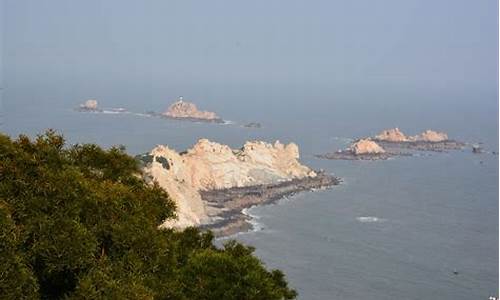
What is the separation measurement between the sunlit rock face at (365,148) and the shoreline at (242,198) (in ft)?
37.6

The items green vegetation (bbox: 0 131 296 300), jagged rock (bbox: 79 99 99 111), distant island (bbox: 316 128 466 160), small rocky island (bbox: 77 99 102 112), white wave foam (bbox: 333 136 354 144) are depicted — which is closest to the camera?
green vegetation (bbox: 0 131 296 300)

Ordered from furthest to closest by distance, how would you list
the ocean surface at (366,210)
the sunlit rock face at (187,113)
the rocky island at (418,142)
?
the sunlit rock face at (187,113), the rocky island at (418,142), the ocean surface at (366,210)

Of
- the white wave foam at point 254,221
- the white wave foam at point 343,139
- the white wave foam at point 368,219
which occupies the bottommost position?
the white wave foam at point 254,221

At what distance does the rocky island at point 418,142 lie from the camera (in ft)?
219

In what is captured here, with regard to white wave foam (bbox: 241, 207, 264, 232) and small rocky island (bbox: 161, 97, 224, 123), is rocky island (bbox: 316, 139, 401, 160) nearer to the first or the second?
white wave foam (bbox: 241, 207, 264, 232)

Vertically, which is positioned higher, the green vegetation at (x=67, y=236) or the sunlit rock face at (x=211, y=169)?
the green vegetation at (x=67, y=236)

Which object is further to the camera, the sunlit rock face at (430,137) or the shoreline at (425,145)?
the sunlit rock face at (430,137)

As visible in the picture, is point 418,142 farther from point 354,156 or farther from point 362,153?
point 354,156

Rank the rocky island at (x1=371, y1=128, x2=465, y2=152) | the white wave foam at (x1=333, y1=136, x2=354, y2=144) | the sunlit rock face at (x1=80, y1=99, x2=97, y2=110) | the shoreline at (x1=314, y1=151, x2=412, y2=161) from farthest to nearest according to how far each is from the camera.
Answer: the sunlit rock face at (x1=80, y1=99, x2=97, y2=110), the white wave foam at (x1=333, y1=136, x2=354, y2=144), the rocky island at (x1=371, y1=128, x2=465, y2=152), the shoreline at (x1=314, y1=151, x2=412, y2=161)

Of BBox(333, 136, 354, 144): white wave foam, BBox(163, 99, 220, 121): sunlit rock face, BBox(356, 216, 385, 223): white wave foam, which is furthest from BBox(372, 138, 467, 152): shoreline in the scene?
BBox(356, 216, 385, 223): white wave foam

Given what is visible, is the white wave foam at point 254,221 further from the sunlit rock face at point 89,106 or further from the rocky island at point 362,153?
the sunlit rock face at point 89,106

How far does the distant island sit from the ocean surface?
6.39 feet

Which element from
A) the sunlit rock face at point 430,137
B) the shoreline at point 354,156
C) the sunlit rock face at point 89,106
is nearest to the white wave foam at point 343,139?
the sunlit rock face at point 430,137

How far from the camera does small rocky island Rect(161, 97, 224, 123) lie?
3430 inches
